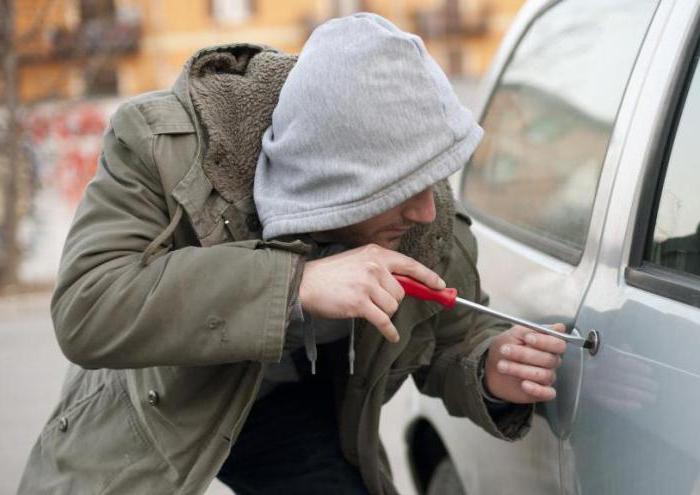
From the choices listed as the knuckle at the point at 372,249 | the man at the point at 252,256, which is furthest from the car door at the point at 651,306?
the knuckle at the point at 372,249

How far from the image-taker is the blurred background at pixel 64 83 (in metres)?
7.02

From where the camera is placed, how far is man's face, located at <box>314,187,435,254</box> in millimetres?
1749

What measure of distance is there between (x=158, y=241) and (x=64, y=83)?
10667mm

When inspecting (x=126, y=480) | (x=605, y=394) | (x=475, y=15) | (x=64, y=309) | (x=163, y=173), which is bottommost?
(x=475, y=15)

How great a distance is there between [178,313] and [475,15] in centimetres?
2127

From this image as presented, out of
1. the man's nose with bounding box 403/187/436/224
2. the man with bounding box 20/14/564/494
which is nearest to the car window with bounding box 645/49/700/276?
the man with bounding box 20/14/564/494

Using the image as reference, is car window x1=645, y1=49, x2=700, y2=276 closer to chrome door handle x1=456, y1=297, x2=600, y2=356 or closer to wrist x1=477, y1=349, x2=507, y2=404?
chrome door handle x1=456, y1=297, x2=600, y2=356

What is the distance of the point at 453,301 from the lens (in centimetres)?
174

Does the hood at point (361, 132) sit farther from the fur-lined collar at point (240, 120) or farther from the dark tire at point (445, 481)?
the dark tire at point (445, 481)

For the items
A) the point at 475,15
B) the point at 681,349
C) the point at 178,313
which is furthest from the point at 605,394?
the point at 475,15

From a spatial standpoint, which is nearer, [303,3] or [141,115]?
[141,115]

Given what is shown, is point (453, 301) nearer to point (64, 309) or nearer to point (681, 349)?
point (681, 349)

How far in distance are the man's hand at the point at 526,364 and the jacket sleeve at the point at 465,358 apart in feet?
0.14

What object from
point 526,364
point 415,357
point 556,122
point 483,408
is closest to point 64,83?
point 556,122
